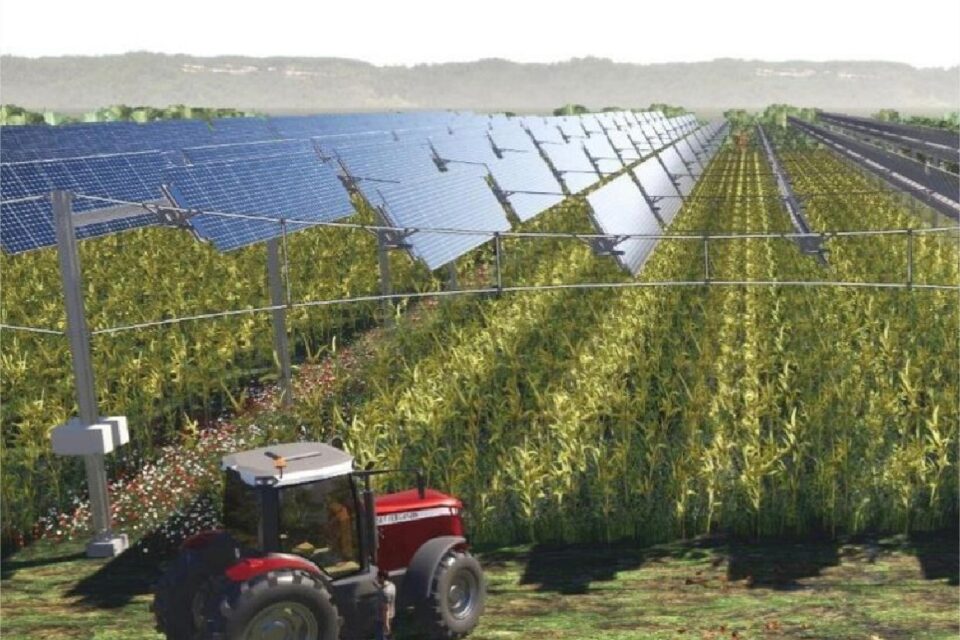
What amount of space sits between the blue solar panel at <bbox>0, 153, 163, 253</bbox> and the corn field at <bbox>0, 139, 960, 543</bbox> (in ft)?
5.79

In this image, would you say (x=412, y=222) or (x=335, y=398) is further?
→ (x=412, y=222)

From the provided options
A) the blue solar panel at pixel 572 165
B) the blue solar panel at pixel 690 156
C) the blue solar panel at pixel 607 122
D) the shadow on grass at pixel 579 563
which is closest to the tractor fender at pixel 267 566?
the shadow on grass at pixel 579 563

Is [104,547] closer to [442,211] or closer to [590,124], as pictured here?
[442,211]

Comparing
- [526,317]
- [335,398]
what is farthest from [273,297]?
[526,317]

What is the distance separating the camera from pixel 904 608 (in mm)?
8477

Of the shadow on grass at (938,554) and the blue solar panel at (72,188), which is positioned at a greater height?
the blue solar panel at (72,188)

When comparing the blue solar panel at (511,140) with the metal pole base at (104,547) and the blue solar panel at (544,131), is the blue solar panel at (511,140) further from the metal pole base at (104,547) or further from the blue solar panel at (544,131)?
the metal pole base at (104,547)

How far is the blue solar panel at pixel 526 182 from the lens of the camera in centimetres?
2209

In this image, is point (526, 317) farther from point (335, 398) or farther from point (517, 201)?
point (517, 201)

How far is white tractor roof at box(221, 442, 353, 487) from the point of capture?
730 cm

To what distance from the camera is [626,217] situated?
21375 millimetres

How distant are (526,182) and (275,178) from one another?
10.3 m

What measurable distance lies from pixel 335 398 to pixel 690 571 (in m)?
6.06

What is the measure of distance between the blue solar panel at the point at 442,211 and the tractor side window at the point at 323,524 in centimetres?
688
